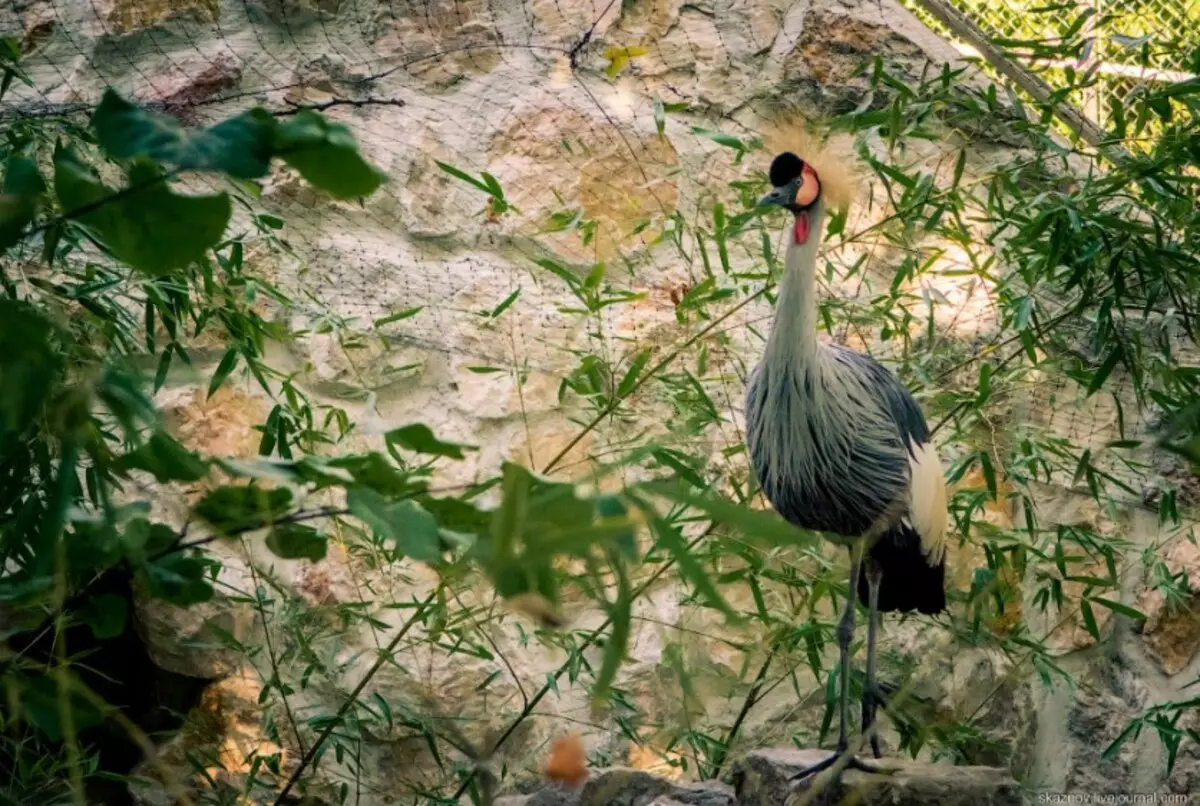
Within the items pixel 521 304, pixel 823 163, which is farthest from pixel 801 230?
pixel 521 304

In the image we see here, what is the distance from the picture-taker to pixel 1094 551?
8.40 feet

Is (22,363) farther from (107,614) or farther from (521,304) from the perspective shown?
(521,304)

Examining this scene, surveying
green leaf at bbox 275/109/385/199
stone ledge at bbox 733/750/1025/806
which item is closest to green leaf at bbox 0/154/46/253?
green leaf at bbox 275/109/385/199

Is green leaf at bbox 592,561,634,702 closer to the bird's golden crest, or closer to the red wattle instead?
the red wattle

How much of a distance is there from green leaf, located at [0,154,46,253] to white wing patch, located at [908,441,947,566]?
174 cm

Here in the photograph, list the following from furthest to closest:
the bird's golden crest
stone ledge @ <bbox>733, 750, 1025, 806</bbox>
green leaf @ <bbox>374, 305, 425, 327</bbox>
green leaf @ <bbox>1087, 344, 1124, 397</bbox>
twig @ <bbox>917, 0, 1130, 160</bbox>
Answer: twig @ <bbox>917, 0, 1130, 160</bbox> < green leaf @ <bbox>374, 305, 425, 327</bbox> < the bird's golden crest < green leaf @ <bbox>1087, 344, 1124, 397</bbox> < stone ledge @ <bbox>733, 750, 1025, 806</bbox>

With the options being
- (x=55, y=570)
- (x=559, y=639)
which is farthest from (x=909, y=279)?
(x=55, y=570)

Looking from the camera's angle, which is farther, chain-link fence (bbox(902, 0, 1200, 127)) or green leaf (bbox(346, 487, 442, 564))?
chain-link fence (bbox(902, 0, 1200, 127))

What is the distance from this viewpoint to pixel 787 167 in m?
2.14

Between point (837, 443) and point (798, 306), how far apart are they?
253mm

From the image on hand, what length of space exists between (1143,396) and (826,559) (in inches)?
25.2

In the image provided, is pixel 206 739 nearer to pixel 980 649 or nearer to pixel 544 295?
pixel 544 295

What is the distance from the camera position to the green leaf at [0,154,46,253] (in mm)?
648

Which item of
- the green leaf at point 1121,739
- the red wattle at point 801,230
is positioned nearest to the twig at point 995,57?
the red wattle at point 801,230
